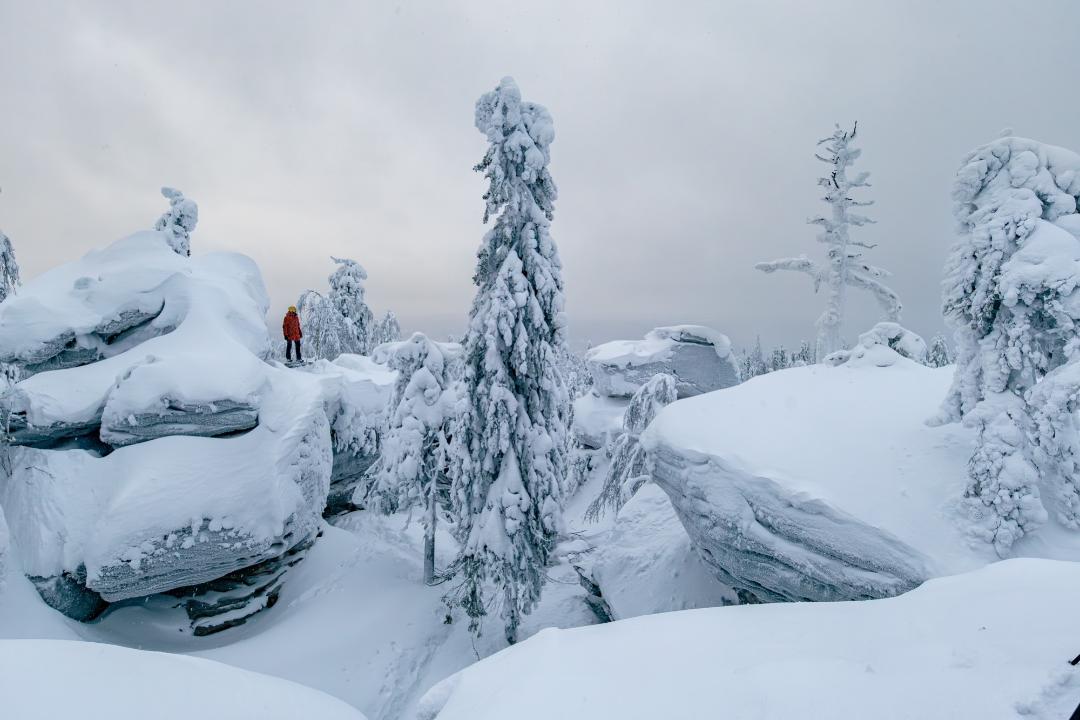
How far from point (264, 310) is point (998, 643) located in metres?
22.9

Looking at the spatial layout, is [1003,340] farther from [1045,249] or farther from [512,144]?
[512,144]

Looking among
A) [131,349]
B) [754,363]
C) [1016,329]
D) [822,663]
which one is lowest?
[754,363]

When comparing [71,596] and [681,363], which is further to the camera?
[681,363]

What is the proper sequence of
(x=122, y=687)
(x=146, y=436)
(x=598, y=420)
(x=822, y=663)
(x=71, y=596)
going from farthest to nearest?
1. (x=598, y=420)
2. (x=146, y=436)
3. (x=71, y=596)
4. (x=122, y=687)
5. (x=822, y=663)

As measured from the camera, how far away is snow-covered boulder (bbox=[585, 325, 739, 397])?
27938 mm

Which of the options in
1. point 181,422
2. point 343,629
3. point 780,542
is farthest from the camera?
point 181,422

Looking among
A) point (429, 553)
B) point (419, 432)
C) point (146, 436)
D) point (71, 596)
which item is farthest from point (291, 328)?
point (429, 553)

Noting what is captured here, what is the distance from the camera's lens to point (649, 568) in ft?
39.0

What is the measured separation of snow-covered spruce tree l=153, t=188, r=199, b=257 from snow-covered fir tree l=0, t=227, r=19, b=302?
576 cm

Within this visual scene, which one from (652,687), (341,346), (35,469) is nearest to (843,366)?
(652,687)

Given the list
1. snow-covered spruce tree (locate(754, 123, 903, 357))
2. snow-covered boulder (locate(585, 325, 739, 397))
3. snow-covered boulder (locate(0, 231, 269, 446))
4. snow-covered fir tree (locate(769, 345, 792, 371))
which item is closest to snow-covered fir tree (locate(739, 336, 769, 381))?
snow-covered fir tree (locate(769, 345, 792, 371))

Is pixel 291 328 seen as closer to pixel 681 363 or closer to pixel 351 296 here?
pixel 351 296

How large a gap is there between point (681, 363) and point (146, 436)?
85.6 ft

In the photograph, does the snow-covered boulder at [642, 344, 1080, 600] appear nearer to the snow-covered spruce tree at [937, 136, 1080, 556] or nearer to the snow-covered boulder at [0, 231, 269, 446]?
the snow-covered spruce tree at [937, 136, 1080, 556]
